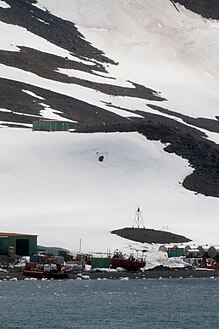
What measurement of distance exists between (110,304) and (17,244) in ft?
69.5

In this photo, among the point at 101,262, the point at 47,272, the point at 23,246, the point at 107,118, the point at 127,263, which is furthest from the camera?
the point at 107,118

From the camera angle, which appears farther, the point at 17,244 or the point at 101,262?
the point at 17,244

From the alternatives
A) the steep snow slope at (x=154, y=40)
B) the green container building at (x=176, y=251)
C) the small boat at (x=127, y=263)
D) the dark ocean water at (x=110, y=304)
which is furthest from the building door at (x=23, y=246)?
the steep snow slope at (x=154, y=40)

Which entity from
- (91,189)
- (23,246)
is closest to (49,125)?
(91,189)

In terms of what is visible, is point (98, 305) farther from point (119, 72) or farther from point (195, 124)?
Result: point (119, 72)

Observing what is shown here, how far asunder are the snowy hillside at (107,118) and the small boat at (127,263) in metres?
3.37

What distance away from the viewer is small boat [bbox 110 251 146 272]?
82.6 meters

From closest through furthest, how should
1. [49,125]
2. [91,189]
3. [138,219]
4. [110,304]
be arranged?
1. [110,304]
2. [138,219]
3. [91,189]
4. [49,125]

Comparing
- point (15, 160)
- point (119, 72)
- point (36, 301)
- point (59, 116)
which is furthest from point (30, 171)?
point (119, 72)

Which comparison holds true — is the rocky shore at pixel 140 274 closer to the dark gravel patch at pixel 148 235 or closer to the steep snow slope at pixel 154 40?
the dark gravel patch at pixel 148 235

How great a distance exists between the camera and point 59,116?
123250 mm

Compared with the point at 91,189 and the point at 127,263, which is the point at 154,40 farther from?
the point at 127,263

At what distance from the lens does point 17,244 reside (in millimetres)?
84312

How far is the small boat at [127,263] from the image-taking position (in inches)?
3250
